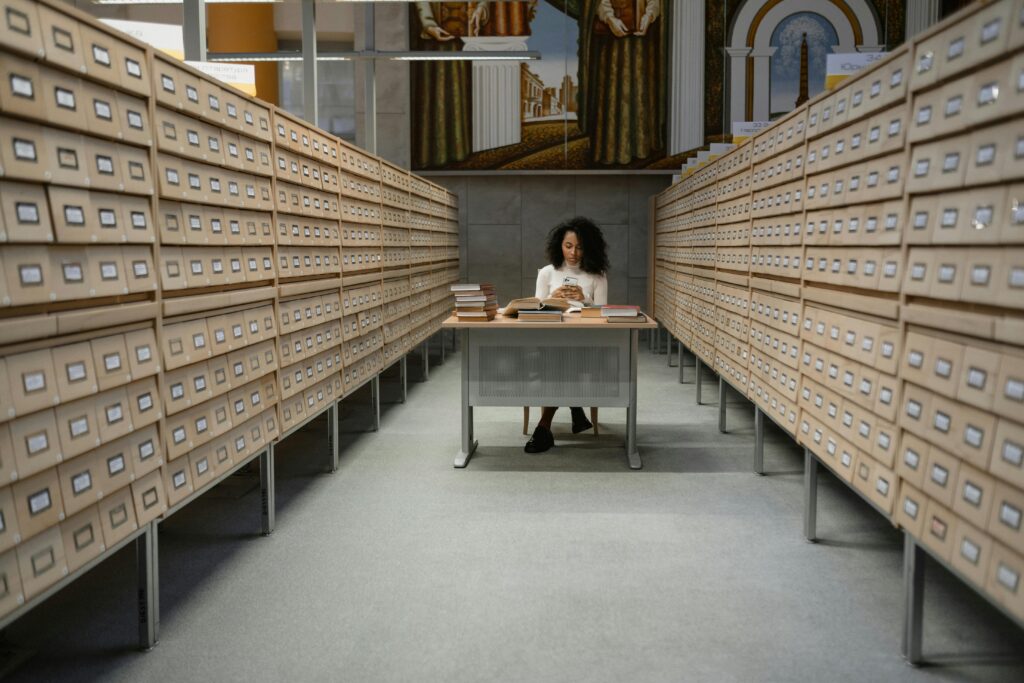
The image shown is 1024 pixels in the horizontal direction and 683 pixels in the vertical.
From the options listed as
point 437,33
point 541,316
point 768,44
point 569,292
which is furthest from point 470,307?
point 768,44

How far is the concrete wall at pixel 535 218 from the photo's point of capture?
1122 centimetres

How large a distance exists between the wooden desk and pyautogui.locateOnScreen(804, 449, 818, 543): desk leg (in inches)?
53.4

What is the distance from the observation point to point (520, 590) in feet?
9.74

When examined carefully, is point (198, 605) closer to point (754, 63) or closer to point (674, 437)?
point (674, 437)

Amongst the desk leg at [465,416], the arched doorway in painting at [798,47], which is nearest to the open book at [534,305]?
the desk leg at [465,416]

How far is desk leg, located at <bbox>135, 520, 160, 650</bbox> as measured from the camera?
253cm

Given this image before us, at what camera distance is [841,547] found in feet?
11.2

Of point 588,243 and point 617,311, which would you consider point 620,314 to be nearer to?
point 617,311

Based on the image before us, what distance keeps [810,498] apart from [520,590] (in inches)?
54.3

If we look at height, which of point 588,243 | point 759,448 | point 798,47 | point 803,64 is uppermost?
point 798,47

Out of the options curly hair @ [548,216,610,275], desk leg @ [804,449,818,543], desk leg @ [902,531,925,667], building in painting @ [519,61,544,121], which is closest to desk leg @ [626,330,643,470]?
curly hair @ [548,216,610,275]

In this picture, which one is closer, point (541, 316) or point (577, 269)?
point (541, 316)

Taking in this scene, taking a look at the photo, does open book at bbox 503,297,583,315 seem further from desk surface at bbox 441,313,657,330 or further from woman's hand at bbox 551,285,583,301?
woman's hand at bbox 551,285,583,301

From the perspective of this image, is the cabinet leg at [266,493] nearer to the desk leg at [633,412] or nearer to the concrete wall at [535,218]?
the desk leg at [633,412]
